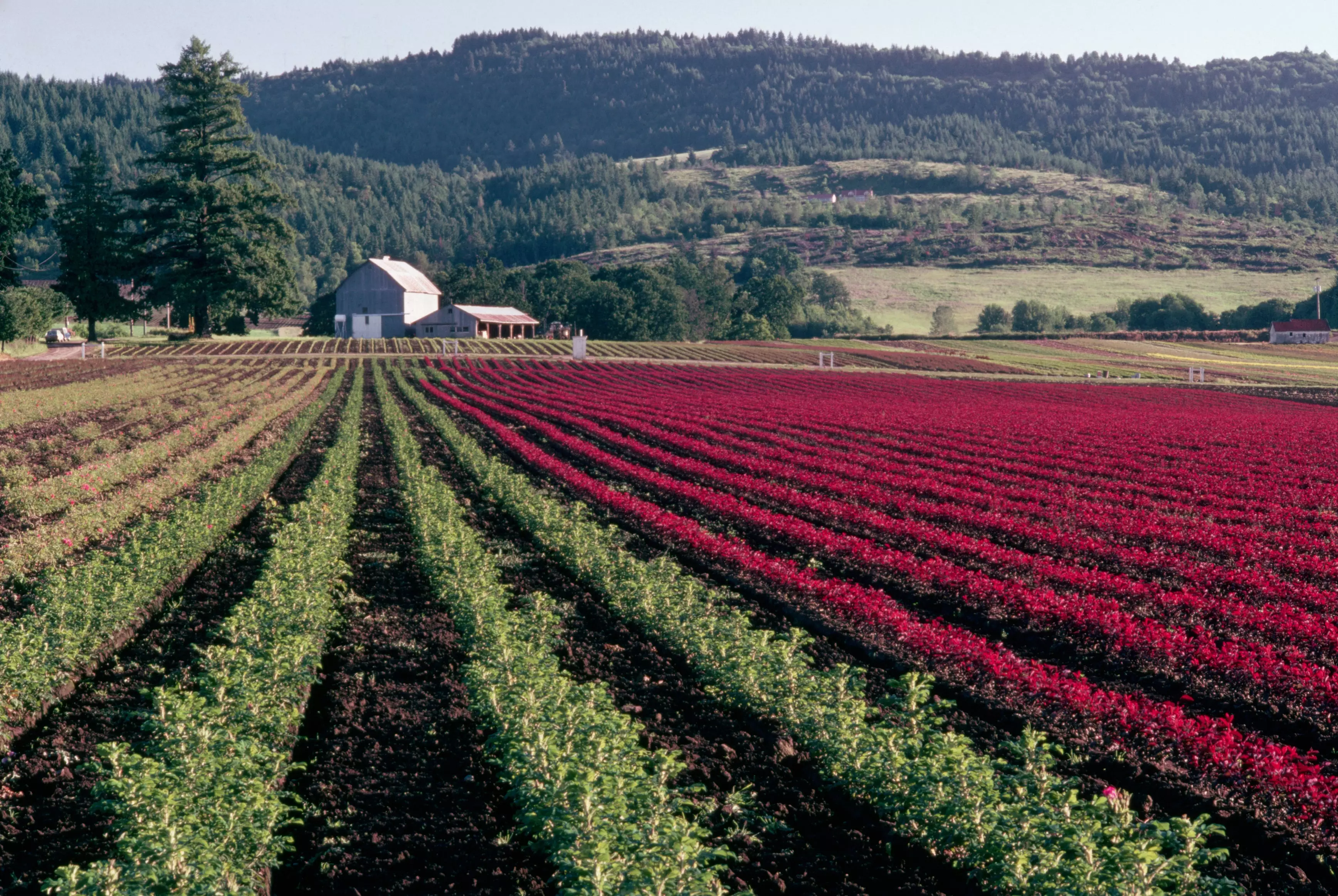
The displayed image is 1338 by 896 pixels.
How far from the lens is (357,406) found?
154 ft

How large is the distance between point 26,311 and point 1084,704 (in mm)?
84843

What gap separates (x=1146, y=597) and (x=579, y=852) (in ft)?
37.7

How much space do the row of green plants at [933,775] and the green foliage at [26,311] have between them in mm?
76088

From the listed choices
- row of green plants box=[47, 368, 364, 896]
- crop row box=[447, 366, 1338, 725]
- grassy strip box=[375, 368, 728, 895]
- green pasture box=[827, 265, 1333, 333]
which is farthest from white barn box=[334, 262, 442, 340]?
grassy strip box=[375, 368, 728, 895]

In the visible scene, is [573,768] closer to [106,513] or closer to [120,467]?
[106,513]

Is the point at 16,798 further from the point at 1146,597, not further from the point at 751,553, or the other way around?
the point at 1146,597

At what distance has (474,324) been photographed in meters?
117

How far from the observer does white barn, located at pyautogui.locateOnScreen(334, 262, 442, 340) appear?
121562mm

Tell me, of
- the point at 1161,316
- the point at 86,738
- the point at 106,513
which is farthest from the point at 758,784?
the point at 1161,316

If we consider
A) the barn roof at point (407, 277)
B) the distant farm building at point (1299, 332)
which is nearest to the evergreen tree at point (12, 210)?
the barn roof at point (407, 277)

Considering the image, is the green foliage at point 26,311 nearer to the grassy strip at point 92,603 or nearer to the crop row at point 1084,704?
the grassy strip at point 92,603

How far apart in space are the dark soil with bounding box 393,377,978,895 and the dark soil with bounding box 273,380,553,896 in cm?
161

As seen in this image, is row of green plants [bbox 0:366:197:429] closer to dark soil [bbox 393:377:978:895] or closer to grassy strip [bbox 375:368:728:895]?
grassy strip [bbox 375:368:728:895]

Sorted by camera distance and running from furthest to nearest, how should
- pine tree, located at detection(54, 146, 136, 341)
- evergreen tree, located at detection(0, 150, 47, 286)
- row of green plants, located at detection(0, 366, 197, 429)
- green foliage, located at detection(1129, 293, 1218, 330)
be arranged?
green foliage, located at detection(1129, 293, 1218, 330) < pine tree, located at detection(54, 146, 136, 341) < evergreen tree, located at detection(0, 150, 47, 286) < row of green plants, located at detection(0, 366, 197, 429)
